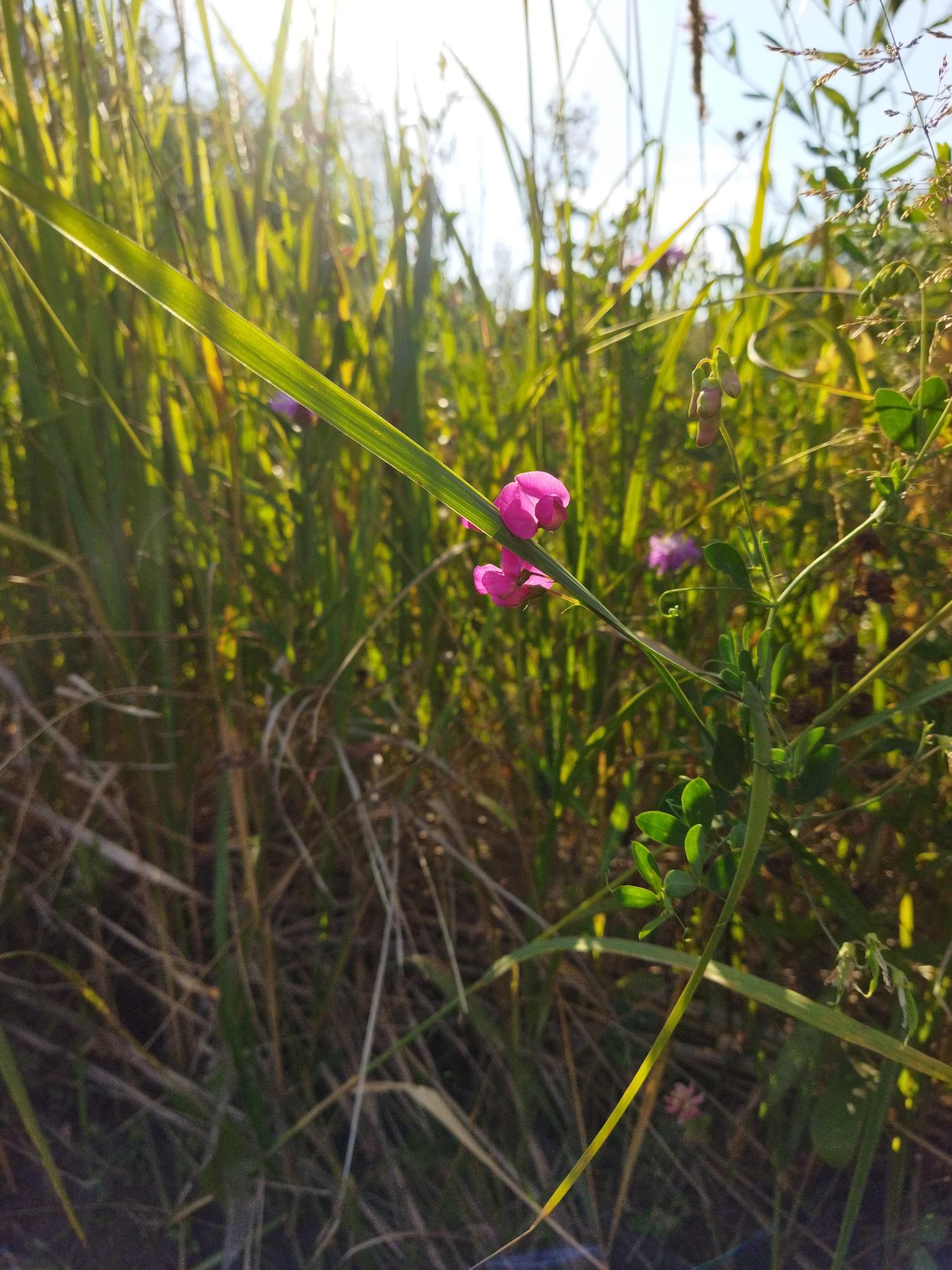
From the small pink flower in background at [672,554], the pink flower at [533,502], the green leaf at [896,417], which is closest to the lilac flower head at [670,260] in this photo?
the small pink flower in background at [672,554]

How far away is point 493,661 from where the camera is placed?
115 cm

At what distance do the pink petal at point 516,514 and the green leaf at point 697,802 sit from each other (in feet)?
0.66

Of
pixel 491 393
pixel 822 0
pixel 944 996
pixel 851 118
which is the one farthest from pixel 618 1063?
pixel 822 0

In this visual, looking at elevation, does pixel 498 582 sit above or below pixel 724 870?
above

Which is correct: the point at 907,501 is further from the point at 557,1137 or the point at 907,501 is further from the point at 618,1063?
the point at 557,1137

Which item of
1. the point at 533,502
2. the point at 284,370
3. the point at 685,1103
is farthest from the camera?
the point at 685,1103

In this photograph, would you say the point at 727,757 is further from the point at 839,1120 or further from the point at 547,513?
the point at 839,1120

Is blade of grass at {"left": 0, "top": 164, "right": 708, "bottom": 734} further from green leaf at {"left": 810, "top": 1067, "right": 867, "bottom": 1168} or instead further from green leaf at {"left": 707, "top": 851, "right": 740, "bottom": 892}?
green leaf at {"left": 810, "top": 1067, "right": 867, "bottom": 1168}

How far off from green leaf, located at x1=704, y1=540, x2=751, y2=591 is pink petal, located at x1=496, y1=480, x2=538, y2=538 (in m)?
0.13

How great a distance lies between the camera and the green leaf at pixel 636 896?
633mm

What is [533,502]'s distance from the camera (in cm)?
62

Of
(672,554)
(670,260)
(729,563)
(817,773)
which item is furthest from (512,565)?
(670,260)

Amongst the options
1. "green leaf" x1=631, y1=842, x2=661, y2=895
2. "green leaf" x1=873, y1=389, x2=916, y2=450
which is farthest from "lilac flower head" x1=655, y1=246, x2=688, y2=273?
"green leaf" x1=631, y1=842, x2=661, y2=895

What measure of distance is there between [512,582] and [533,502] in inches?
2.4
